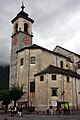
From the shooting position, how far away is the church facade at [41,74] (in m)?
45.1

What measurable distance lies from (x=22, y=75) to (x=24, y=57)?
4409 mm

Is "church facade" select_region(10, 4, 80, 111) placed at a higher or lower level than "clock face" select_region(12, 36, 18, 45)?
lower

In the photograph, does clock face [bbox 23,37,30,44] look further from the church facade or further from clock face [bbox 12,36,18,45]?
clock face [bbox 12,36,18,45]

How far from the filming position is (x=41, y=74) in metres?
46.5

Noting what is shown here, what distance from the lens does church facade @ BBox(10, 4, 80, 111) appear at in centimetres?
4509

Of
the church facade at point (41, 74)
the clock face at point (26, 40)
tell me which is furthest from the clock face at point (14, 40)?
the clock face at point (26, 40)

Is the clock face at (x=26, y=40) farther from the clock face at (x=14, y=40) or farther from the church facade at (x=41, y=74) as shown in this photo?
the clock face at (x=14, y=40)

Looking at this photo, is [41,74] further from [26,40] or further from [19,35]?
[19,35]

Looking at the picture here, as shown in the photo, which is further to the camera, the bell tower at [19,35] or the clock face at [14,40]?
the clock face at [14,40]

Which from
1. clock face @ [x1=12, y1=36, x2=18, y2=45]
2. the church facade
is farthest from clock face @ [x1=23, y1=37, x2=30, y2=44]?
clock face @ [x1=12, y1=36, x2=18, y2=45]

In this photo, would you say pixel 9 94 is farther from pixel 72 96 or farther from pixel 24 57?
pixel 72 96

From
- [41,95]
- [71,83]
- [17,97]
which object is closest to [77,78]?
[71,83]

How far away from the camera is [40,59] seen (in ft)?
164

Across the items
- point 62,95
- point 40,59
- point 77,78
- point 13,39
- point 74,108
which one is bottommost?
point 74,108
